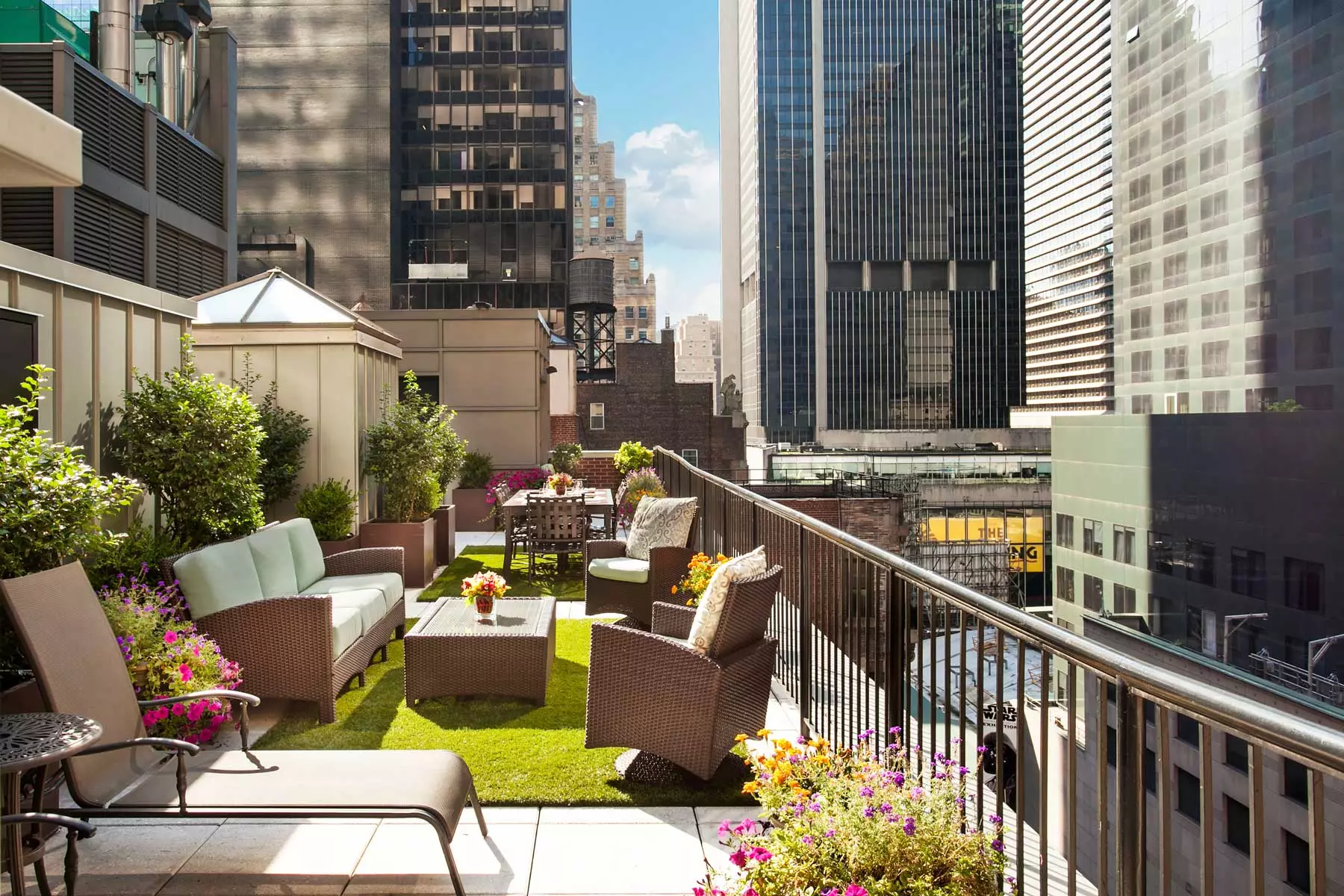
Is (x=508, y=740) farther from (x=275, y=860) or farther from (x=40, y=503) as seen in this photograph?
(x=40, y=503)

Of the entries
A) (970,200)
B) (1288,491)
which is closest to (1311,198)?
(1288,491)

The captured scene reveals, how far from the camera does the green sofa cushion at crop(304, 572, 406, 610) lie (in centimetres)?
584

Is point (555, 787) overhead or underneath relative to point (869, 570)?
underneath

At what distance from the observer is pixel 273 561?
545 cm

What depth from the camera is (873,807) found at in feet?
6.08

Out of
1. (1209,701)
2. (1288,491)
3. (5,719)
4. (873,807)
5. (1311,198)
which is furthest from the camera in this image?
(1311,198)

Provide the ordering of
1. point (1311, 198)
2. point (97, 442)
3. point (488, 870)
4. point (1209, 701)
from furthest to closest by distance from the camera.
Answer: point (1311, 198) < point (97, 442) < point (488, 870) < point (1209, 701)

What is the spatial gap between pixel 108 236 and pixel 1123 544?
137ft

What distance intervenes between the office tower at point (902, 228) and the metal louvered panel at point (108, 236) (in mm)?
72688

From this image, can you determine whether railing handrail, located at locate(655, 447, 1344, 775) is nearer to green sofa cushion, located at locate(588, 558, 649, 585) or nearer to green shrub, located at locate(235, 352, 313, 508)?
green sofa cushion, located at locate(588, 558, 649, 585)

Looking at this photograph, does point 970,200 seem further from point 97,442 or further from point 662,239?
point 97,442

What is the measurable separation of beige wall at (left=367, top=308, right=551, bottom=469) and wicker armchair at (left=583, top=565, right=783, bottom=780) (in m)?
12.3

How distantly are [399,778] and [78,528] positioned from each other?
1.81 m

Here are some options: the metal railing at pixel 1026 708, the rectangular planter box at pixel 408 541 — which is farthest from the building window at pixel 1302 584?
the metal railing at pixel 1026 708
